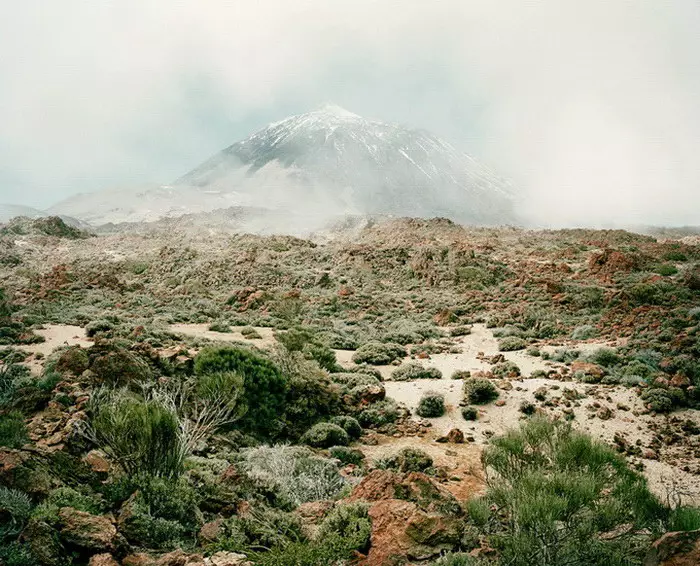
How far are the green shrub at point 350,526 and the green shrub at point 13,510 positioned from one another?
10.3 ft

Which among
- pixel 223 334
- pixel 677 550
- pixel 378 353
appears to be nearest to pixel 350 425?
pixel 378 353

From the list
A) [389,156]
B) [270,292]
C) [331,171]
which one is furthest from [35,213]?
[270,292]

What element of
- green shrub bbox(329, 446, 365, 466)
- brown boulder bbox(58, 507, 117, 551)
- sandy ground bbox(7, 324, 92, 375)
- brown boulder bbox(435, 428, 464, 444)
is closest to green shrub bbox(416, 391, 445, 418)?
brown boulder bbox(435, 428, 464, 444)

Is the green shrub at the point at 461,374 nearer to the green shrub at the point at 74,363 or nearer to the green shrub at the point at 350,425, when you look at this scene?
the green shrub at the point at 350,425

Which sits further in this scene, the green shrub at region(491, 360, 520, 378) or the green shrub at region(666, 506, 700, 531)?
the green shrub at region(491, 360, 520, 378)

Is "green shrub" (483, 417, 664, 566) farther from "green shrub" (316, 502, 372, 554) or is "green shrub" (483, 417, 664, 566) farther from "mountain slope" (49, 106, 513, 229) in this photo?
"mountain slope" (49, 106, 513, 229)

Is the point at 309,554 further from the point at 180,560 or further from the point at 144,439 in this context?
the point at 144,439

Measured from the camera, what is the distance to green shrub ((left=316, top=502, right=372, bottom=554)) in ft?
16.9

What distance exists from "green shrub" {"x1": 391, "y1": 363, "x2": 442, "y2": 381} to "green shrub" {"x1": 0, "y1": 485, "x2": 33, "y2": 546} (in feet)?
40.5

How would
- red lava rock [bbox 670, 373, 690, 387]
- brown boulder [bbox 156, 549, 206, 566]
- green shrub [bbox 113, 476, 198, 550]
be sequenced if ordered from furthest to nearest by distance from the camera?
red lava rock [bbox 670, 373, 690, 387]
green shrub [bbox 113, 476, 198, 550]
brown boulder [bbox 156, 549, 206, 566]

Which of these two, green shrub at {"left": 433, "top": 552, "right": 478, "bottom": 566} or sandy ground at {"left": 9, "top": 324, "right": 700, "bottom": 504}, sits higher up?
green shrub at {"left": 433, "top": 552, "right": 478, "bottom": 566}

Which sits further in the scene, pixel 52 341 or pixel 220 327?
pixel 220 327

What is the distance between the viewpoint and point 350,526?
5.38 m

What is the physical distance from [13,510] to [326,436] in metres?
6.90
